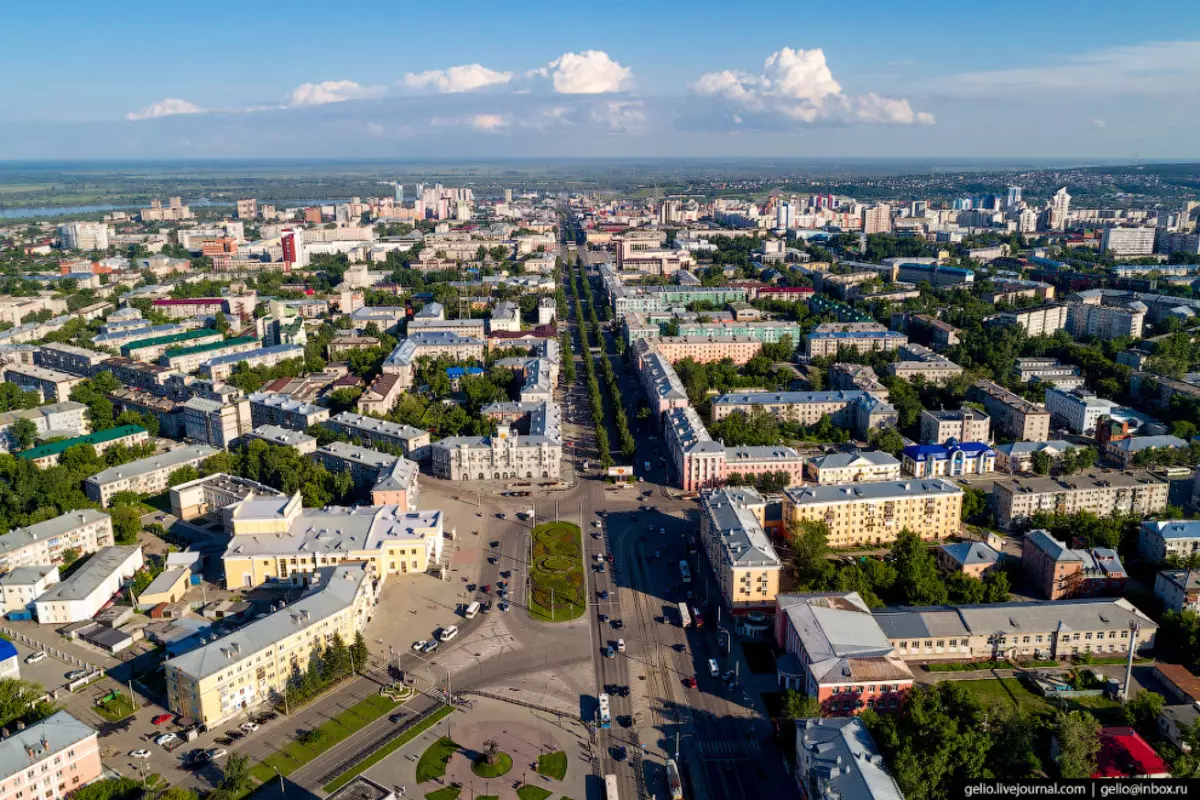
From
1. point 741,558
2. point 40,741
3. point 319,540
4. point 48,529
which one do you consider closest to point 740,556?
point 741,558

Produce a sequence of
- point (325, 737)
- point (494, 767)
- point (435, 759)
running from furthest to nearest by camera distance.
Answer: point (325, 737)
point (435, 759)
point (494, 767)

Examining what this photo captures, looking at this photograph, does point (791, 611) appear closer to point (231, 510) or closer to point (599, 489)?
point (599, 489)

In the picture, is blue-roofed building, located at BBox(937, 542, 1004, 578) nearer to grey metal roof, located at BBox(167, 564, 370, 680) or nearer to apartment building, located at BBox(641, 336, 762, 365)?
grey metal roof, located at BBox(167, 564, 370, 680)

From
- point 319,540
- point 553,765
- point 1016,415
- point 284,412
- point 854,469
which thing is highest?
point 284,412

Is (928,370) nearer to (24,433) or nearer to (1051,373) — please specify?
(1051,373)

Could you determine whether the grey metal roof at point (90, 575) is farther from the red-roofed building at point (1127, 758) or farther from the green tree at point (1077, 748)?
the red-roofed building at point (1127, 758)

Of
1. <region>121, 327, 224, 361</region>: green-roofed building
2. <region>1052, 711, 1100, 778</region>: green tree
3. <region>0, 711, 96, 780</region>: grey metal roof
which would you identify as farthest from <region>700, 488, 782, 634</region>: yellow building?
<region>121, 327, 224, 361</region>: green-roofed building
